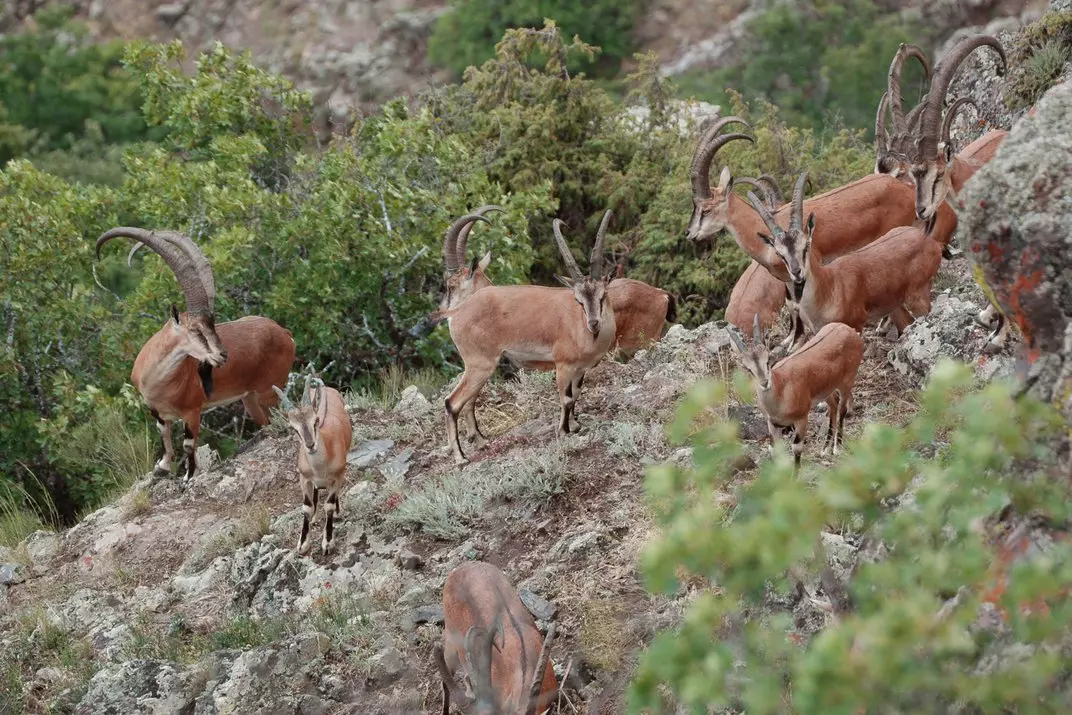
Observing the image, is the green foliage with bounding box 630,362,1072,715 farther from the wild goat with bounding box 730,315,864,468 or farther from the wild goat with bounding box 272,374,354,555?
the wild goat with bounding box 272,374,354,555

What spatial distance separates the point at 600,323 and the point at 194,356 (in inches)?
165

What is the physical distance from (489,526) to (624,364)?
3.12m

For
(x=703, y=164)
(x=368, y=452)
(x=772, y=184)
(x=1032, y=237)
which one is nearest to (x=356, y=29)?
(x=772, y=184)

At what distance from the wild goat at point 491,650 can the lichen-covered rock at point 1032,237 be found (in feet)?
8.46

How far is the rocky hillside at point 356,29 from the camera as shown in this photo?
52.1m

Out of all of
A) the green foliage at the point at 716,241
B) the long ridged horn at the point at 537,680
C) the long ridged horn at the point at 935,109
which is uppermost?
the long ridged horn at the point at 935,109

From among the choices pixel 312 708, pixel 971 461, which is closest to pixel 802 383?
pixel 312 708

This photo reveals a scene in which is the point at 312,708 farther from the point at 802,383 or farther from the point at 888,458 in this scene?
the point at 888,458

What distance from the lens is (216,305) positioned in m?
14.6

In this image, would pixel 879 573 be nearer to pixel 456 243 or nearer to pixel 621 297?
pixel 621 297

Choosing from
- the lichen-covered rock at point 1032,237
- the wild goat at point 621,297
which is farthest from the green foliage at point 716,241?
the lichen-covered rock at point 1032,237

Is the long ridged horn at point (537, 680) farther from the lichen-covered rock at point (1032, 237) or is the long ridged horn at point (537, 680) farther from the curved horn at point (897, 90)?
the curved horn at point (897, 90)

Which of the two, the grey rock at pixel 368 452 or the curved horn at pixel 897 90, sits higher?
the curved horn at pixel 897 90

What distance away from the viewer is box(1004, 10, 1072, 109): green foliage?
13.0 m
